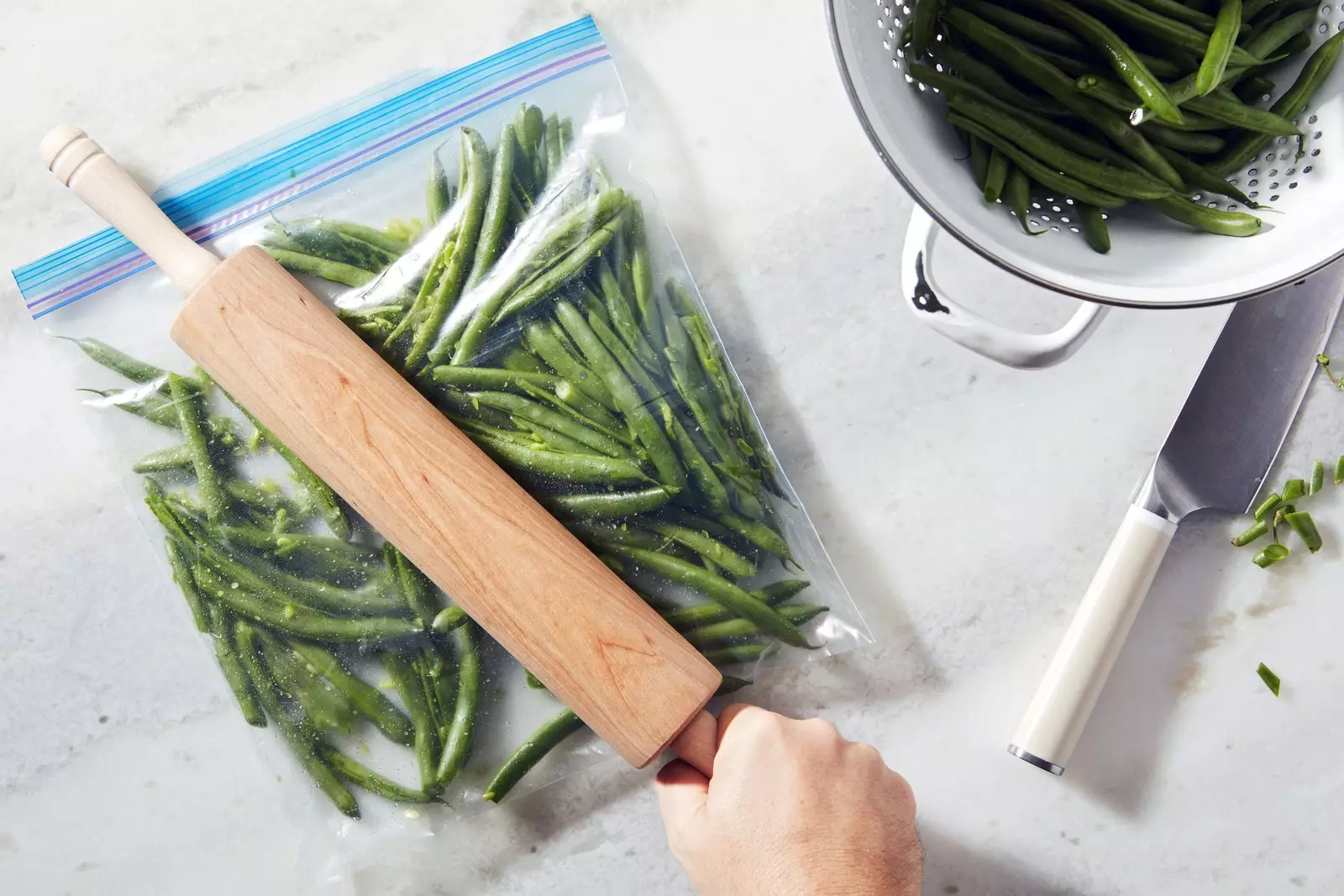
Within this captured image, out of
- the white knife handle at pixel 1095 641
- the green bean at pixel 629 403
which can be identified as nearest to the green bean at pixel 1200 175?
the white knife handle at pixel 1095 641

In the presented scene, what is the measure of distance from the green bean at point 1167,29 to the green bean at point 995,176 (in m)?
0.21

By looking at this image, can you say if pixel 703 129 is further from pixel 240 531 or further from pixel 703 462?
pixel 240 531

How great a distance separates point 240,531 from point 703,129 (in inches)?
36.0

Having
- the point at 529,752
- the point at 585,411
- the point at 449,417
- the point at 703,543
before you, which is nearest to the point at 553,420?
the point at 585,411

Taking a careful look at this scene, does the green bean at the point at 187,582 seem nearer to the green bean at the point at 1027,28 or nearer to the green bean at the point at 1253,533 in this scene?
the green bean at the point at 1027,28

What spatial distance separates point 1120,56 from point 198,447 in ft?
4.29

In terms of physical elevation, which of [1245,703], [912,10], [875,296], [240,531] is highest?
[912,10]

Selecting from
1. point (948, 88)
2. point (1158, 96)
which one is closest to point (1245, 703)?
point (1158, 96)

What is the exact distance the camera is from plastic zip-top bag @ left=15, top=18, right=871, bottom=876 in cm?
125

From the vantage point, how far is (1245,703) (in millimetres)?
1450

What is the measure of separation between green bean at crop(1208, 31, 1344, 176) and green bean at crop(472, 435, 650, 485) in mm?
870

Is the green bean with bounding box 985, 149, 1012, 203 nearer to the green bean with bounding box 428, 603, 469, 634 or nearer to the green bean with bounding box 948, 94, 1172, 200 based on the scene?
the green bean with bounding box 948, 94, 1172, 200

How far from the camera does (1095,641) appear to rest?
1.35 meters

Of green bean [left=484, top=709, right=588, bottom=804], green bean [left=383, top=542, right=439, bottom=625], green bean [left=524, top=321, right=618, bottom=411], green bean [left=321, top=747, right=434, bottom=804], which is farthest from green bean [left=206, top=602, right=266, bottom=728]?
green bean [left=524, top=321, right=618, bottom=411]
